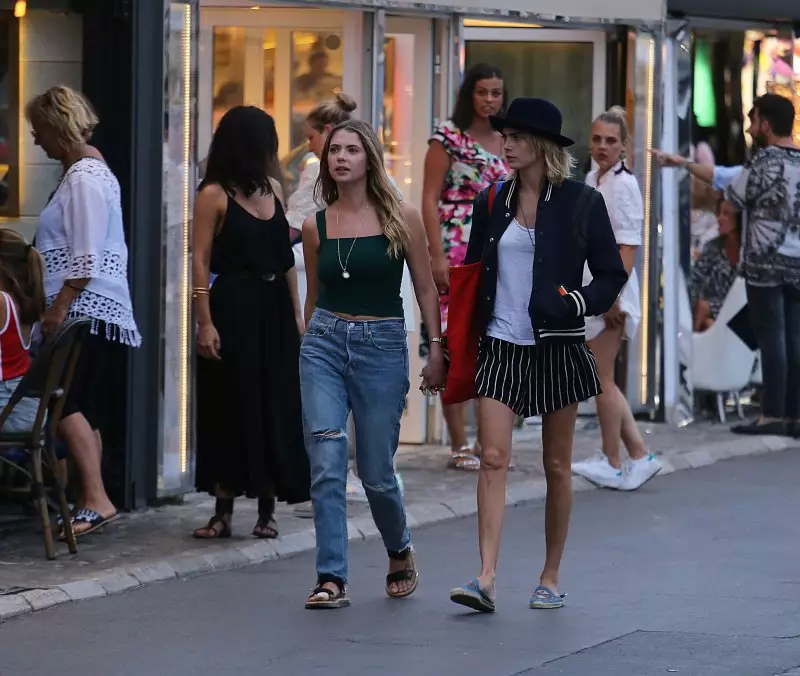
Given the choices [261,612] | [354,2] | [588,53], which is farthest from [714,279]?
[261,612]

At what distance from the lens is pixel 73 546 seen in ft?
28.6

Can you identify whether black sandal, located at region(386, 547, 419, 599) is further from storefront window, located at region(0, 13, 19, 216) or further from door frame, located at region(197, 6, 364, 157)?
door frame, located at region(197, 6, 364, 157)

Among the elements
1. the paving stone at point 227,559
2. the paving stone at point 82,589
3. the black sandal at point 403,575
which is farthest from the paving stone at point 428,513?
the paving stone at point 82,589

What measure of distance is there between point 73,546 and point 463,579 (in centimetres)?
172

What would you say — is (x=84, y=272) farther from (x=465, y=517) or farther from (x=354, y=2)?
(x=354, y=2)

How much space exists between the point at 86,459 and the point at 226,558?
0.99 m

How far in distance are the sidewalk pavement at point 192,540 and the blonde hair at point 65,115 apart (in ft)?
6.04

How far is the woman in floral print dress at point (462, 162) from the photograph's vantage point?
1109cm

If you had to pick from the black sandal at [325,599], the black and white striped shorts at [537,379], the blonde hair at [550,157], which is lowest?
the black sandal at [325,599]

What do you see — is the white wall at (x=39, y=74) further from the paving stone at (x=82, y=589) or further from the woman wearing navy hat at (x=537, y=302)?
the woman wearing navy hat at (x=537, y=302)

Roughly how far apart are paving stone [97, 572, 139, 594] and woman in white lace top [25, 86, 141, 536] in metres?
1.05

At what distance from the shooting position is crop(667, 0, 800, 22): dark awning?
13.9 metres

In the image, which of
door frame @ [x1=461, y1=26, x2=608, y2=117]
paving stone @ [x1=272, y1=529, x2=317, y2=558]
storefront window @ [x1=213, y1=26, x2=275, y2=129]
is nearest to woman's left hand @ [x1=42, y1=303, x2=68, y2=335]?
paving stone @ [x1=272, y1=529, x2=317, y2=558]

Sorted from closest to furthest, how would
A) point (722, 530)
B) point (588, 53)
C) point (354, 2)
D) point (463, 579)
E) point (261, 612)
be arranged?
point (261, 612)
point (463, 579)
point (722, 530)
point (354, 2)
point (588, 53)
